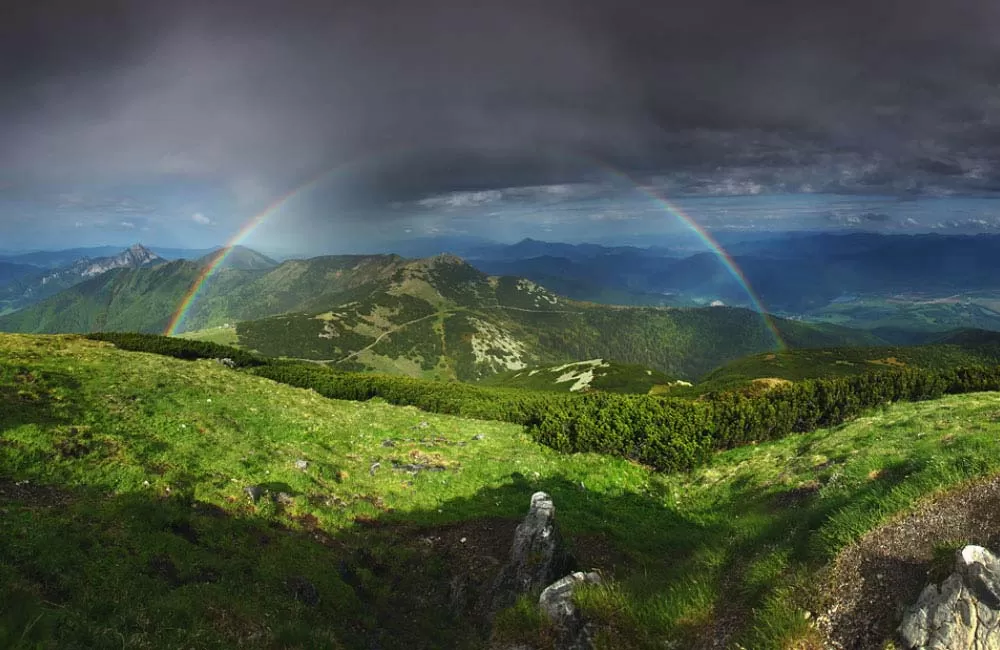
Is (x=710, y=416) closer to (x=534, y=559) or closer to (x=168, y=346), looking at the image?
(x=534, y=559)

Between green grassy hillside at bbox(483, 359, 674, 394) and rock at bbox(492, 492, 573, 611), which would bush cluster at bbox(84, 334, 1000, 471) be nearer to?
rock at bbox(492, 492, 573, 611)

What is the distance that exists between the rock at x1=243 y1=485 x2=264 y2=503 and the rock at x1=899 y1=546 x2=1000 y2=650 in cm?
1797

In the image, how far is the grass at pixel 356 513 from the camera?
28.4 feet

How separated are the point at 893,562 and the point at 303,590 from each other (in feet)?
43.6

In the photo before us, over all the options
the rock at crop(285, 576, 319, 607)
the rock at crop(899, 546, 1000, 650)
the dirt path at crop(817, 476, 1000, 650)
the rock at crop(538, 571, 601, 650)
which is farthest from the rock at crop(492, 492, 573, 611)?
the rock at crop(899, 546, 1000, 650)

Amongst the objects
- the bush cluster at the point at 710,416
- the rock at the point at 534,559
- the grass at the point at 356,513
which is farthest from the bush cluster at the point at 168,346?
the rock at the point at 534,559

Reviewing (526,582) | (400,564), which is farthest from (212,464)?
(526,582)

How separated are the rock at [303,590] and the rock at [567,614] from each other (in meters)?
6.53

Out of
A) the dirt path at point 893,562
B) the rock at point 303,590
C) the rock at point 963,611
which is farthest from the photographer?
the rock at point 303,590

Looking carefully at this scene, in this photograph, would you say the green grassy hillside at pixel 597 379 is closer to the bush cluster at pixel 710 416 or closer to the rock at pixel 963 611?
the bush cluster at pixel 710 416

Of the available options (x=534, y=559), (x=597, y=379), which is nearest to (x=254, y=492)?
(x=534, y=559)

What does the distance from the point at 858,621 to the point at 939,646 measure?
0.94 metres

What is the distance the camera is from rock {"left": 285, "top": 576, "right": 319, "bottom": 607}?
12.2 m

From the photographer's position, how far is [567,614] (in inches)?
359
